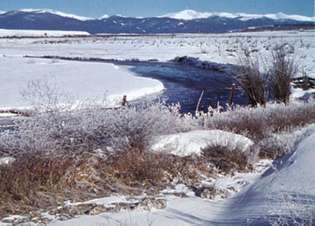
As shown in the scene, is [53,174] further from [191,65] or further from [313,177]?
[191,65]

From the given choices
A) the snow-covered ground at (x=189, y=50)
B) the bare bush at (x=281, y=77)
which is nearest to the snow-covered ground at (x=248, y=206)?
the bare bush at (x=281, y=77)

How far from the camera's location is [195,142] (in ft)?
28.0

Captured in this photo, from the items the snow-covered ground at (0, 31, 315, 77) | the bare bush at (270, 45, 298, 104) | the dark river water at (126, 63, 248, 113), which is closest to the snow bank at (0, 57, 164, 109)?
the dark river water at (126, 63, 248, 113)

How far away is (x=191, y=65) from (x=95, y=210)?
33485 millimetres

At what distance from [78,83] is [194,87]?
564cm

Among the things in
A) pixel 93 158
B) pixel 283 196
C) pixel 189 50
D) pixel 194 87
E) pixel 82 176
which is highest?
pixel 283 196

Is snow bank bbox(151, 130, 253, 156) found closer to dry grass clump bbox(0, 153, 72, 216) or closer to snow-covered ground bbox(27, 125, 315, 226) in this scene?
snow-covered ground bbox(27, 125, 315, 226)

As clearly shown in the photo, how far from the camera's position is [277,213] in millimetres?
4926

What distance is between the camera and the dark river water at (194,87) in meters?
19.7

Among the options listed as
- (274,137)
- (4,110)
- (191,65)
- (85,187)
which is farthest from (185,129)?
(191,65)

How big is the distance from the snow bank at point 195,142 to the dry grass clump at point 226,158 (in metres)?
0.12

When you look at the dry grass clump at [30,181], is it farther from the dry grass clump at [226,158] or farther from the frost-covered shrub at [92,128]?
the dry grass clump at [226,158]

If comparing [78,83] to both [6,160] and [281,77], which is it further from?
[6,160]

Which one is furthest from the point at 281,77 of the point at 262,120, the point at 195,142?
the point at 195,142
